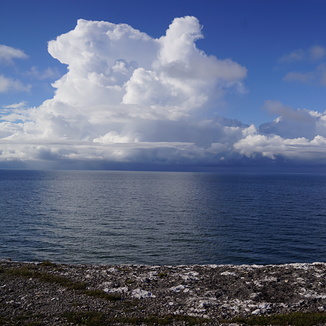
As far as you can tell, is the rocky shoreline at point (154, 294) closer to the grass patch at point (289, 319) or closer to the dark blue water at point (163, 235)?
the grass patch at point (289, 319)

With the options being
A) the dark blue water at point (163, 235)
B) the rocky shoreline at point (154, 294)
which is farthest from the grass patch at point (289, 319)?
the dark blue water at point (163, 235)

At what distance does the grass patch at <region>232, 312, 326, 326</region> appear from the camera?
59.7ft

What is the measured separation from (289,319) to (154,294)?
34.7 feet

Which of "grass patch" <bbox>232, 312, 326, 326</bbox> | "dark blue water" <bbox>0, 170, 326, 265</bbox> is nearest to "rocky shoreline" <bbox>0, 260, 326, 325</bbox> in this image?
"grass patch" <bbox>232, 312, 326, 326</bbox>

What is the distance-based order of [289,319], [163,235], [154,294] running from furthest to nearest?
[163,235] < [154,294] < [289,319]

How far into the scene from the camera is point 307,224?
77.4m

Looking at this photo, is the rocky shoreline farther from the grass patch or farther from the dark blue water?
the dark blue water

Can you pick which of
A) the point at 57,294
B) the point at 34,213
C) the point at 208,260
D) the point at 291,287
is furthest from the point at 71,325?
the point at 34,213

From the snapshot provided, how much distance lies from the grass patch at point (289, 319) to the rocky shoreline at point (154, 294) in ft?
2.36

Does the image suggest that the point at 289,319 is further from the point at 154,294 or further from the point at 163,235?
the point at 163,235

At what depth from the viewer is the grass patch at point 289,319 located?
18203mm

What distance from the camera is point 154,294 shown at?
79.2 feet

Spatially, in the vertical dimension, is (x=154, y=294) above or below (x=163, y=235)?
above

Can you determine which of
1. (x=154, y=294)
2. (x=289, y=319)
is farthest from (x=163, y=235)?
(x=289, y=319)
